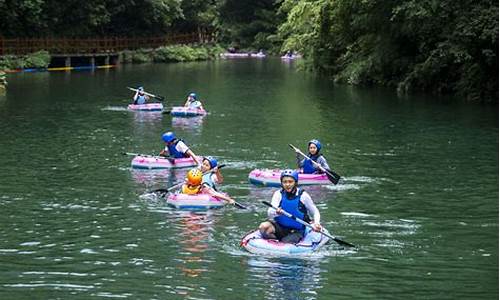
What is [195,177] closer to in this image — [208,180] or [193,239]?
[208,180]

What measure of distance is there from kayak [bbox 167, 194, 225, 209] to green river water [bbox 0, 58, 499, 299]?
11.3 inches

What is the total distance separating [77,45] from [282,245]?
198ft

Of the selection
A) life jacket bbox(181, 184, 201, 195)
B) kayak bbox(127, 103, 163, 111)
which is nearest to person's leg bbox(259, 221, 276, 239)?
life jacket bbox(181, 184, 201, 195)

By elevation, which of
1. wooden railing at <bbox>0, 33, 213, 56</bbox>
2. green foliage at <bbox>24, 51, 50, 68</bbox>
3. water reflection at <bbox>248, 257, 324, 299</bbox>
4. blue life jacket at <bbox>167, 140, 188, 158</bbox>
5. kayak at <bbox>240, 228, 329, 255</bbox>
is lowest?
water reflection at <bbox>248, 257, 324, 299</bbox>

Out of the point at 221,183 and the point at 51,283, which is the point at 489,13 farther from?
the point at 51,283

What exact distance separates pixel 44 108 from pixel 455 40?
1808 cm

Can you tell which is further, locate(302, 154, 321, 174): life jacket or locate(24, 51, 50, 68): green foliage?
locate(24, 51, 50, 68): green foliage

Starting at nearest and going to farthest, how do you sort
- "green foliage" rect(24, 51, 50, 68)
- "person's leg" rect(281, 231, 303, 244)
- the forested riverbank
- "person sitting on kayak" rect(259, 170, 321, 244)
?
"person sitting on kayak" rect(259, 170, 321, 244) < "person's leg" rect(281, 231, 303, 244) < the forested riverbank < "green foliage" rect(24, 51, 50, 68)

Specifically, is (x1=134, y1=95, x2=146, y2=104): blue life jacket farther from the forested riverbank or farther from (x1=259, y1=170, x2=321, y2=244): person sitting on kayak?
(x1=259, y1=170, x2=321, y2=244): person sitting on kayak

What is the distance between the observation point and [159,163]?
22891mm

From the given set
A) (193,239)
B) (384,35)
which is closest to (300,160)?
(193,239)

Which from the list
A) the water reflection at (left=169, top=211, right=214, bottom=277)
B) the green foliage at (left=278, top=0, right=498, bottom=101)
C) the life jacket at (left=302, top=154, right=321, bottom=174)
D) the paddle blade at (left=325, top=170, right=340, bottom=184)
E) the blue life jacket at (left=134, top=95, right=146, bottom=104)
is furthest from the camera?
the blue life jacket at (left=134, top=95, right=146, bottom=104)

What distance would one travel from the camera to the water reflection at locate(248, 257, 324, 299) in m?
12.8

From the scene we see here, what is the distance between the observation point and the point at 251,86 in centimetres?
5159
